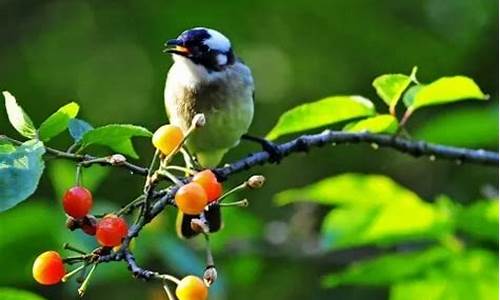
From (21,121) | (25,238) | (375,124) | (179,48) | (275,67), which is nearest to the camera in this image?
(21,121)

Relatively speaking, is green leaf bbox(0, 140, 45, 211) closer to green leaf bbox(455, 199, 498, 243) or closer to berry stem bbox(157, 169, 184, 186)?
berry stem bbox(157, 169, 184, 186)

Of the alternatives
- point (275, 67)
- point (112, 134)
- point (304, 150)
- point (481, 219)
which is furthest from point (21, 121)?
point (275, 67)

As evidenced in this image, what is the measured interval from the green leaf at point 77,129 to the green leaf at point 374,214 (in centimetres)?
160

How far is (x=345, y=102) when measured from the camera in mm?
3014

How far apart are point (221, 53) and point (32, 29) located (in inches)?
154

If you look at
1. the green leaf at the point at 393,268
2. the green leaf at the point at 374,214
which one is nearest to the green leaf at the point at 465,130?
the green leaf at the point at 374,214

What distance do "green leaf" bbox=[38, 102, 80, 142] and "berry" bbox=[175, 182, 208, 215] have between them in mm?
360

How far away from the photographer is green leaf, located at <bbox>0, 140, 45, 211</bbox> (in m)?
1.91

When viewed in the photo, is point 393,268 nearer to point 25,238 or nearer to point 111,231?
point 25,238

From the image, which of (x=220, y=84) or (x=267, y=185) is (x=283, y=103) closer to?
(x=267, y=185)

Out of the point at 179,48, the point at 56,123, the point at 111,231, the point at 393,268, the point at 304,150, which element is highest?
the point at 56,123

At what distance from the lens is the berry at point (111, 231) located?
2070 millimetres

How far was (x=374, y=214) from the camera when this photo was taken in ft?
12.2

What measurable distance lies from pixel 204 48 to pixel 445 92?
32.7 inches
